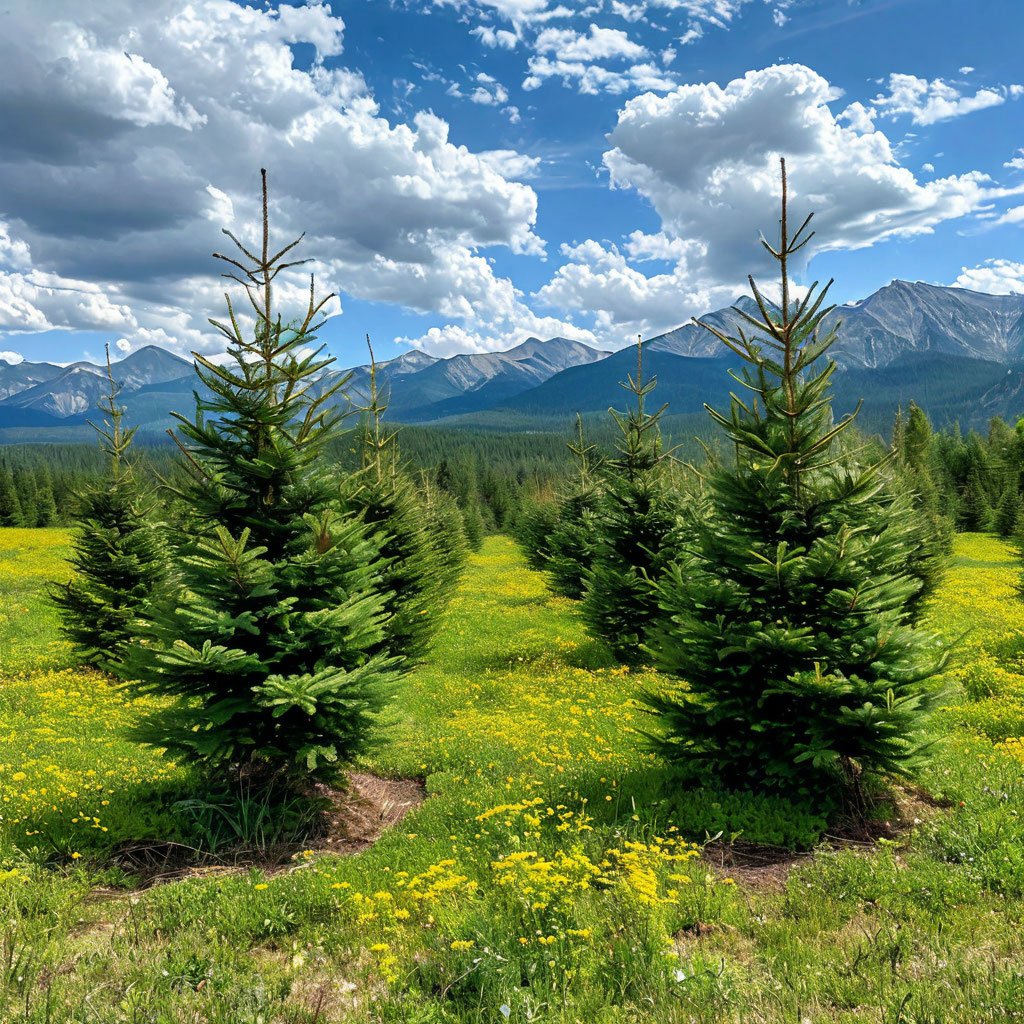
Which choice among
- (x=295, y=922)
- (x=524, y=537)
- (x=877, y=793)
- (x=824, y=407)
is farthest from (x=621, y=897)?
(x=524, y=537)

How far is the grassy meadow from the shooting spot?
4.15 meters

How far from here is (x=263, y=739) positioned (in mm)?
7742

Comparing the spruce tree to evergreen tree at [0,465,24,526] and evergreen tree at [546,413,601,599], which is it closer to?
evergreen tree at [546,413,601,599]

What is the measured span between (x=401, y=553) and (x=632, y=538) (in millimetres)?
6544

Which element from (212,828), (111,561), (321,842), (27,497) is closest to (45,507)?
(27,497)

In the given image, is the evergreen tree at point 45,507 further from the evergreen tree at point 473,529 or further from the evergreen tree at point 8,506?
the evergreen tree at point 473,529

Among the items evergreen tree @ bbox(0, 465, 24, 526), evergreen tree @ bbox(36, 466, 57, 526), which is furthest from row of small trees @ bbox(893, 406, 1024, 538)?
evergreen tree @ bbox(36, 466, 57, 526)

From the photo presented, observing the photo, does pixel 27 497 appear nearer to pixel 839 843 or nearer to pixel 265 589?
pixel 265 589

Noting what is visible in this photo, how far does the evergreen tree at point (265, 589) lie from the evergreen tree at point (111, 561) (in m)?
10.7

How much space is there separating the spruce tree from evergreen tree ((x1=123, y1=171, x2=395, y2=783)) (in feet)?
14.1

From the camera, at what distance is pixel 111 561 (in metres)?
17.4

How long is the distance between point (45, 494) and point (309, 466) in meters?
94.7

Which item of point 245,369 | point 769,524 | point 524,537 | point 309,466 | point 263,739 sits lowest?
point 524,537

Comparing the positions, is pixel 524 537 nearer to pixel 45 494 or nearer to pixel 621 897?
pixel 621 897
